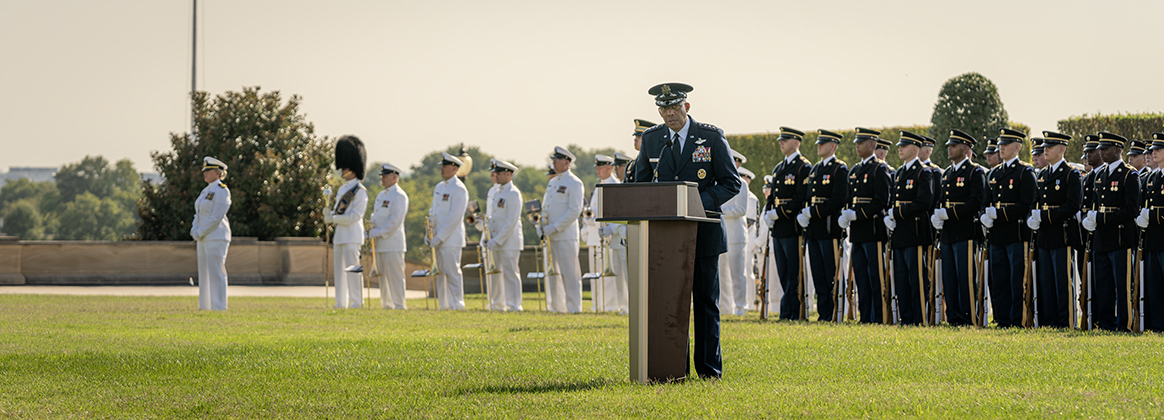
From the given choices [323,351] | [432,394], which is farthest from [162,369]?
[432,394]

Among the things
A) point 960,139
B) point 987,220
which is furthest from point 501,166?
point 987,220

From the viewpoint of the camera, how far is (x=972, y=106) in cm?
2134

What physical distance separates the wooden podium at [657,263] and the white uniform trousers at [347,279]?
10.8m

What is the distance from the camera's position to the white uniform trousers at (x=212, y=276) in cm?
1600

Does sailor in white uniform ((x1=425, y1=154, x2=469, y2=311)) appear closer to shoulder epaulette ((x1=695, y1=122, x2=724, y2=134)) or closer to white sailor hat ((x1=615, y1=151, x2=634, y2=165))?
white sailor hat ((x1=615, y1=151, x2=634, y2=165))

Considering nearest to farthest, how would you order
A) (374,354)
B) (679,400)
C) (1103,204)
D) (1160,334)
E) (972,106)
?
(679,400), (374,354), (1160,334), (1103,204), (972,106)

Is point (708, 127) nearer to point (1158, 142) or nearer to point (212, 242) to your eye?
point (1158, 142)

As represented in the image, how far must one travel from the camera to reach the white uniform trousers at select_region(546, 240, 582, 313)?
650 inches

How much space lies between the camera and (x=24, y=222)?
7625 cm

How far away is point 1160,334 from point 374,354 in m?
6.60

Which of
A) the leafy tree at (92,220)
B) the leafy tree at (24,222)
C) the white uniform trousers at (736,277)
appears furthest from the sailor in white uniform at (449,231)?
the leafy tree at (24,222)

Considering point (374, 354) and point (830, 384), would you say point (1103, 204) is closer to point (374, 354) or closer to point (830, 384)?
point (830, 384)

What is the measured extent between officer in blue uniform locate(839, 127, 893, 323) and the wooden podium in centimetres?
605

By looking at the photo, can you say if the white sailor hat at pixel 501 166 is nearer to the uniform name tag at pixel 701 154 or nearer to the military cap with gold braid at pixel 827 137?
the military cap with gold braid at pixel 827 137
